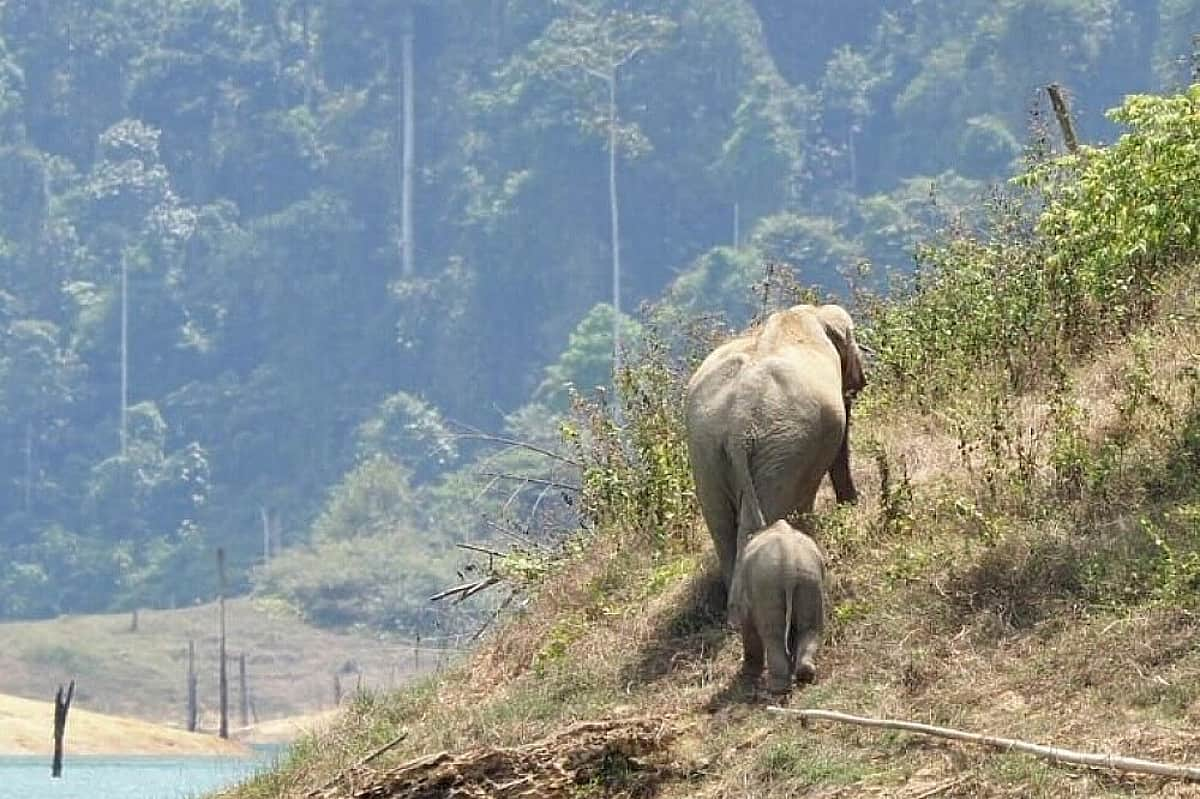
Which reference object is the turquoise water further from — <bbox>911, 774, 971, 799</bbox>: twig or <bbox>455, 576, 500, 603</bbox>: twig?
<bbox>911, 774, 971, 799</bbox>: twig

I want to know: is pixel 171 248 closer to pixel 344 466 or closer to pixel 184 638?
pixel 344 466

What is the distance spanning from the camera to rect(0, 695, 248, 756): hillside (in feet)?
277

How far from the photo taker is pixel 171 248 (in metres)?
175

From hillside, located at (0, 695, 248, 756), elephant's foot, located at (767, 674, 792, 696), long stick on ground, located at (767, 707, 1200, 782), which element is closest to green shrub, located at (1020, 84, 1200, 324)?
elephant's foot, located at (767, 674, 792, 696)

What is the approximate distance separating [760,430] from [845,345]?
Answer: 2.05 metres

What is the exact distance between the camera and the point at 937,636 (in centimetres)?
1452

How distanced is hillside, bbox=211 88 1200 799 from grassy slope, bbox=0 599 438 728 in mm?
98500

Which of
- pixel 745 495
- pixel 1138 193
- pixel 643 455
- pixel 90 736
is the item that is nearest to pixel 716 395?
pixel 745 495

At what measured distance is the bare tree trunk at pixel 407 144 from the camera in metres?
173

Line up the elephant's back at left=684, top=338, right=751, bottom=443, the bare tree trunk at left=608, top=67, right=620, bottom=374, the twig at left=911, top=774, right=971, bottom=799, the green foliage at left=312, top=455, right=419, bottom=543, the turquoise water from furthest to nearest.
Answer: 1. the bare tree trunk at left=608, top=67, right=620, bottom=374
2. the green foliage at left=312, top=455, right=419, bottom=543
3. the turquoise water
4. the elephant's back at left=684, top=338, right=751, bottom=443
5. the twig at left=911, top=774, right=971, bottom=799

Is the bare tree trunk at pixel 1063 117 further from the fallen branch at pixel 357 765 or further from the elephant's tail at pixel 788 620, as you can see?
the fallen branch at pixel 357 765

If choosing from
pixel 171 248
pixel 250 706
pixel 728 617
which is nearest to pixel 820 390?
pixel 728 617

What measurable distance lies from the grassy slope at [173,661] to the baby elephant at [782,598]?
103 m

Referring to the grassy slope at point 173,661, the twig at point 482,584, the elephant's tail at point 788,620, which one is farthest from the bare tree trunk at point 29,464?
the elephant's tail at point 788,620
